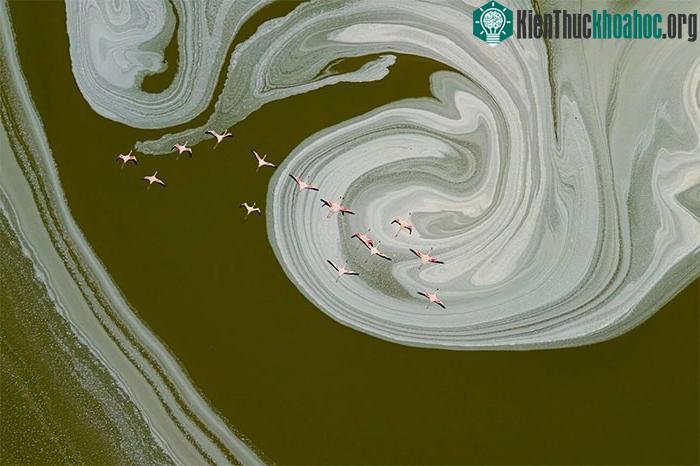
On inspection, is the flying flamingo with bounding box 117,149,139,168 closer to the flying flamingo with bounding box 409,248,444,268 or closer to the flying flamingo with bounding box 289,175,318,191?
the flying flamingo with bounding box 289,175,318,191

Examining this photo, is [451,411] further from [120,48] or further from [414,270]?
[120,48]

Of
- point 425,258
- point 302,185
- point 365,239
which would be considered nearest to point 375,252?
point 365,239

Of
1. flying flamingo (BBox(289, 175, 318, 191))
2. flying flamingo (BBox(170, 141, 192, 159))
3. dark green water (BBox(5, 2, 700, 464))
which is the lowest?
dark green water (BBox(5, 2, 700, 464))

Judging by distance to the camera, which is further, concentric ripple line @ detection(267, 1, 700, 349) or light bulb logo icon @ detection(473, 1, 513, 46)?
light bulb logo icon @ detection(473, 1, 513, 46)

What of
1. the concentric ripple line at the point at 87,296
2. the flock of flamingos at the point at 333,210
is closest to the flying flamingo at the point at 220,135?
the flock of flamingos at the point at 333,210

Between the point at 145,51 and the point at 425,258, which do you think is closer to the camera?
the point at 425,258

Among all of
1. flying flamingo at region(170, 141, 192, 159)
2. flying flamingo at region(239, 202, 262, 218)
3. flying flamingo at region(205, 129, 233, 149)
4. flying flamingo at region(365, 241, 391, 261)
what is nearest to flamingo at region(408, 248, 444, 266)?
flying flamingo at region(365, 241, 391, 261)

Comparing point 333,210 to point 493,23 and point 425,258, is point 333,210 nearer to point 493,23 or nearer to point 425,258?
point 425,258
